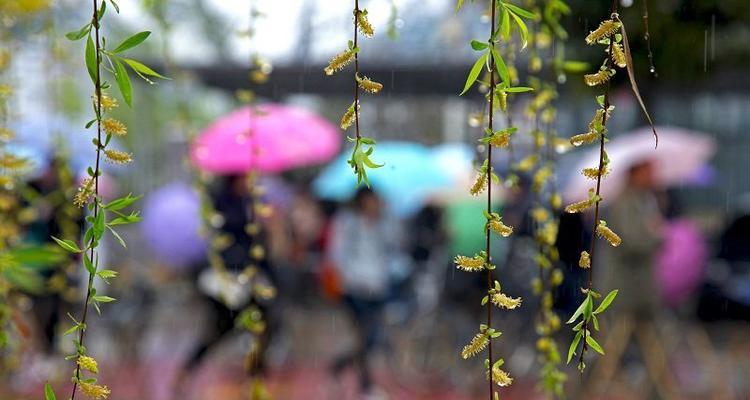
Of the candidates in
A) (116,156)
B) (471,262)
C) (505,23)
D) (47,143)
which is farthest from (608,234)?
(47,143)

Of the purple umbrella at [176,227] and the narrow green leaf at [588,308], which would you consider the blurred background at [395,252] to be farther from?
the narrow green leaf at [588,308]

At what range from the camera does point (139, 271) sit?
6609 mm

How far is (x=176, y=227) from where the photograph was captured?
5.54m

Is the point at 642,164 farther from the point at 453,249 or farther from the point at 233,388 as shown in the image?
the point at 233,388

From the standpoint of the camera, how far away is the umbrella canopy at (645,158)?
15.9 feet

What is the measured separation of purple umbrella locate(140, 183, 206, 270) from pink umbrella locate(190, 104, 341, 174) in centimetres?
34

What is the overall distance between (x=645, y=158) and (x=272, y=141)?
2397 millimetres

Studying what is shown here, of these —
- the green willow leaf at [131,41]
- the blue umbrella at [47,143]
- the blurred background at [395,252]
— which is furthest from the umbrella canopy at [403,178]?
the green willow leaf at [131,41]

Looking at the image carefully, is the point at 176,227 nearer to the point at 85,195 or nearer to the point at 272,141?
the point at 272,141

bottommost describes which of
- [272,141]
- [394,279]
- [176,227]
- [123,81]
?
[394,279]

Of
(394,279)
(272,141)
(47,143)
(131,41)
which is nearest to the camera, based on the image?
(131,41)

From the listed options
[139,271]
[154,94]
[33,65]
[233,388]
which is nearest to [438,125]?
[154,94]

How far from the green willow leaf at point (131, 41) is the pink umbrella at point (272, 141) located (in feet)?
13.9

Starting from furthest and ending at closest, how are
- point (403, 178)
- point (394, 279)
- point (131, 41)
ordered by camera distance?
point (403, 178) → point (394, 279) → point (131, 41)
